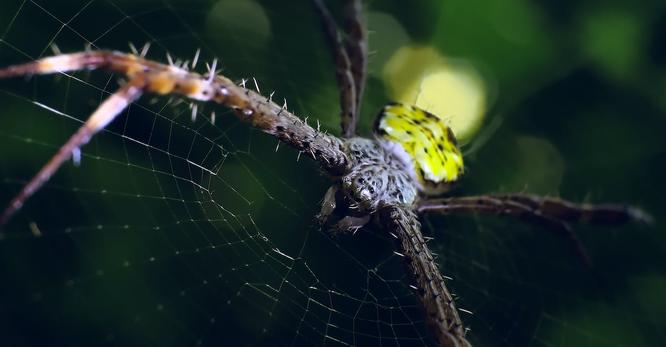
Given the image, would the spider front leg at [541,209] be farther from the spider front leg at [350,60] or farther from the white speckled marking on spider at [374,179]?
the spider front leg at [350,60]

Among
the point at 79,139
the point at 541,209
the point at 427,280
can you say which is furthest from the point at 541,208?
the point at 79,139

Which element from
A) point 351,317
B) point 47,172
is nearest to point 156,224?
point 351,317

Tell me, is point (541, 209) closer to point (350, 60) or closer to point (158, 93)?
point (350, 60)

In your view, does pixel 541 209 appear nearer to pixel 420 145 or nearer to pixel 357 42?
pixel 420 145

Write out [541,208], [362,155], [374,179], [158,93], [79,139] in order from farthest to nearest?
[541,208]
[362,155]
[374,179]
[158,93]
[79,139]

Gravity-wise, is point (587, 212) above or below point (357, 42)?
below

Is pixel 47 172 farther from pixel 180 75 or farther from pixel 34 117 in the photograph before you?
pixel 34 117

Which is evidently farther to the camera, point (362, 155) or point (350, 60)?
point (350, 60)

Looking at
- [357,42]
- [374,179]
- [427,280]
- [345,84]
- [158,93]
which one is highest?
[357,42]

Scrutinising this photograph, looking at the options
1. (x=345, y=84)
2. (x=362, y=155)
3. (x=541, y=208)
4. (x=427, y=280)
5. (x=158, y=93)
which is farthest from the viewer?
(x=541, y=208)
